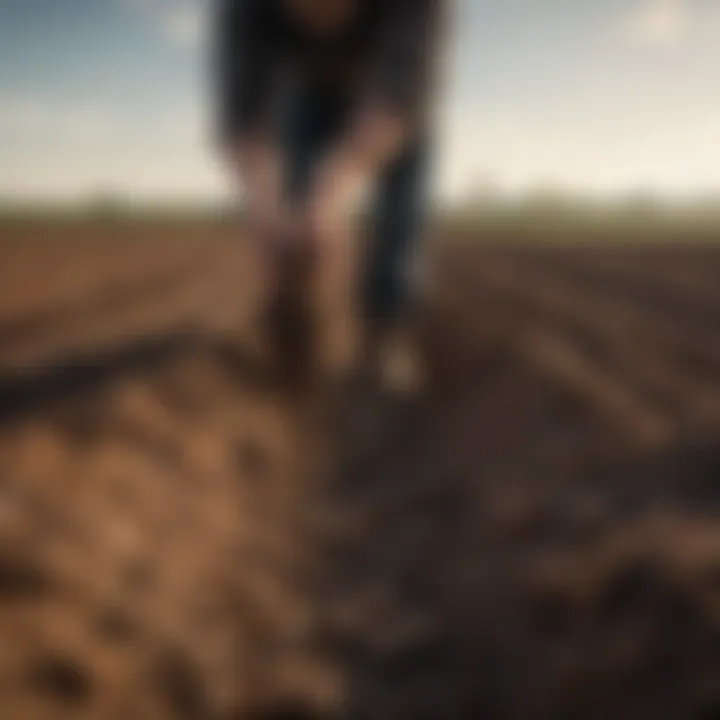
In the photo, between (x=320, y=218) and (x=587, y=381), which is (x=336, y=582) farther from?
(x=587, y=381)

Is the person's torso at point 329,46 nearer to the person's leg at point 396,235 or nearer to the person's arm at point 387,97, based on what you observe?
the person's arm at point 387,97

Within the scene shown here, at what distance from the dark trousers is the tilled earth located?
0.25m

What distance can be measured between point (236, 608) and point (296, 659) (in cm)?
14

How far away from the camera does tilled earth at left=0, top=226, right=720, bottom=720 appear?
3.18 feet

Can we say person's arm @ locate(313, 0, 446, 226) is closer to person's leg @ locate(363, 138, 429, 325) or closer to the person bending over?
the person bending over

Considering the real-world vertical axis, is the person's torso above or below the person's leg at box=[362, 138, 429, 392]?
above

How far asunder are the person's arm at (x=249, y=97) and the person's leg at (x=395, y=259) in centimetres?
33

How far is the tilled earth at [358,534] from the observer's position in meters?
0.97

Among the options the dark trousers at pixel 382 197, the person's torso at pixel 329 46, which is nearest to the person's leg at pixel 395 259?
the dark trousers at pixel 382 197

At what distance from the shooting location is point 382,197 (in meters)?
2.17

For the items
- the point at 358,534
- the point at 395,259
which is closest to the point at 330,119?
the point at 395,259

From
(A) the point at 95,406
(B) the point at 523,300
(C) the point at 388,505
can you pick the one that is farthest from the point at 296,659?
(B) the point at 523,300

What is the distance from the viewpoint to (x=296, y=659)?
1.06 metres

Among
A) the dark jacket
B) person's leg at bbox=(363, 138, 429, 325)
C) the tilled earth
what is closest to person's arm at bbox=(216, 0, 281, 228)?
the dark jacket
